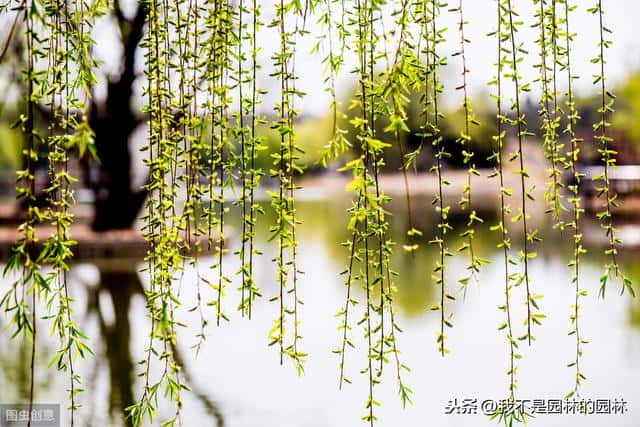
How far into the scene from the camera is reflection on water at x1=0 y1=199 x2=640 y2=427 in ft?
11.0

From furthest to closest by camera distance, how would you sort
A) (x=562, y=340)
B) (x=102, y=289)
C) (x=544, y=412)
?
(x=102, y=289) → (x=562, y=340) → (x=544, y=412)

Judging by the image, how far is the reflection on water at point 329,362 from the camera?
3.36 m

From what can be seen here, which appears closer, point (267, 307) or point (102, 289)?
point (267, 307)

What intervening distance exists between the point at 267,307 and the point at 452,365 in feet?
5.92

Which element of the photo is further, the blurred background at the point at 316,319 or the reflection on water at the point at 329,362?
the reflection on water at the point at 329,362

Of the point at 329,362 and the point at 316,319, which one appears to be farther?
the point at 316,319

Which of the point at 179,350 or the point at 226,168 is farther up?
the point at 226,168

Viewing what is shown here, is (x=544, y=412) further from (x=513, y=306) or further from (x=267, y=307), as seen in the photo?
(x=267, y=307)

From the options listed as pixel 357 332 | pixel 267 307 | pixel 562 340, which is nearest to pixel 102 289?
pixel 267 307

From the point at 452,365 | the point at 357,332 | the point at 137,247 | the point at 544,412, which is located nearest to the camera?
the point at 544,412

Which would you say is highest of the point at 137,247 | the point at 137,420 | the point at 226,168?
the point at 226,168

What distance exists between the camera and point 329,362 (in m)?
4.09

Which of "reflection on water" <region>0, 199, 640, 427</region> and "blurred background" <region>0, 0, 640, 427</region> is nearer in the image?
"blurred background" <region>0, 0, 640, 427</region>

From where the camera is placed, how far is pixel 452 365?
4.00m
